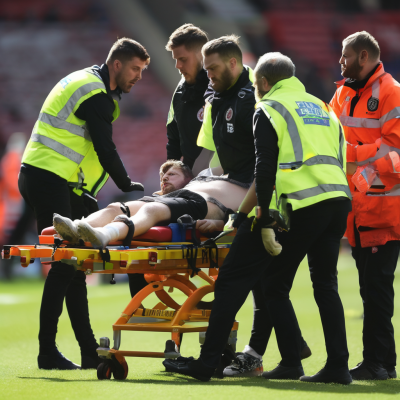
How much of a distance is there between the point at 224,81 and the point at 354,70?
0.78 m

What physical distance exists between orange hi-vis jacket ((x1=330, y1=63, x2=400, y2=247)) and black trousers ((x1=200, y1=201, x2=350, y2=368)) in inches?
17.9

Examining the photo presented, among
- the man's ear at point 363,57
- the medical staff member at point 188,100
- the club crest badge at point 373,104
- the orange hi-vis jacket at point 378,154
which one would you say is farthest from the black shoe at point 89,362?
the man's ear at point 363,57

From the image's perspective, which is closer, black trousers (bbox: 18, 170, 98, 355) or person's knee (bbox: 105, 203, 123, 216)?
person's knee (bbox: 105, 203, 123, 216)

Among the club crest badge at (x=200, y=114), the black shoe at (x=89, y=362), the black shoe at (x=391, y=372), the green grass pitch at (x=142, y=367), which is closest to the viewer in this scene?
the green grass pitch at (x=142, y=367)

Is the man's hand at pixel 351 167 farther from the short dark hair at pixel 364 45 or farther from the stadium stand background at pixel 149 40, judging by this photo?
the stadium stand background at pixel 149 40

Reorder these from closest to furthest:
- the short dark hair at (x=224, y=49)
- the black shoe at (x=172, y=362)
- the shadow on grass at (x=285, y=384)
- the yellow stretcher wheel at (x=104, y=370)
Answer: the shadow on grass at (x=285, y=384)
the black shoe at (x=172, y=362)
the yellow stretcher wheel at (x=104, y=370)
the short dark hair at (x=224, y=49)

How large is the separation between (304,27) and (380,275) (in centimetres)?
1683

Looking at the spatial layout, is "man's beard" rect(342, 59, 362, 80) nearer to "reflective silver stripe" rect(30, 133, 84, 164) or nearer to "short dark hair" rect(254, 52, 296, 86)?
"short dark hair" rect(254, 52, 296, 86)

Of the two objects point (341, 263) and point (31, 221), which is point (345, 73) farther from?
point (341, 263)

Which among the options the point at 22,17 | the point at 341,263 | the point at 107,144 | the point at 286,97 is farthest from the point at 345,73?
the point at 22,17

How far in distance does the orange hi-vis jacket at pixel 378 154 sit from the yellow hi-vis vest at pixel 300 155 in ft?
1.81

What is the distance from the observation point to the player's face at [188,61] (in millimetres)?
4852

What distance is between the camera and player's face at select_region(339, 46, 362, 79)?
4.19m

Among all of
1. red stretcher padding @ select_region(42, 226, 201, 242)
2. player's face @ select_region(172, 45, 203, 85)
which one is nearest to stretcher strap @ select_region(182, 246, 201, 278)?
red stretcher padding @ select_region(42, 226, 201, 242)
